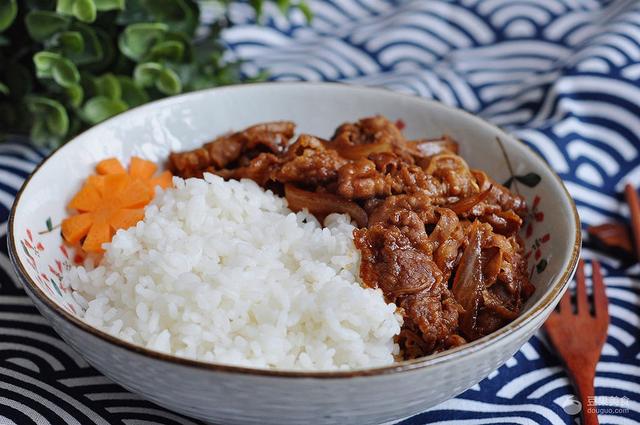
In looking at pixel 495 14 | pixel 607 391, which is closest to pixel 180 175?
pixel 607 391

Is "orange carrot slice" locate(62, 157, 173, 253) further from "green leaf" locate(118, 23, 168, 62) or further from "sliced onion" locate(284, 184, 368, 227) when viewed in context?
"green leaf" locate(118, 23, 168, 62)

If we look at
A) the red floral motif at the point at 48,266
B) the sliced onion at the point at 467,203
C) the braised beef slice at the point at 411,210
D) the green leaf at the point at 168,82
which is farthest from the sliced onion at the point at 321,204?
the green leaf at the point at 168,82

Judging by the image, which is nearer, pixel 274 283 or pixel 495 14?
pixel 274 283

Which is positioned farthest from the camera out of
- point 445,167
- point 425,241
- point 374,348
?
point 445,167

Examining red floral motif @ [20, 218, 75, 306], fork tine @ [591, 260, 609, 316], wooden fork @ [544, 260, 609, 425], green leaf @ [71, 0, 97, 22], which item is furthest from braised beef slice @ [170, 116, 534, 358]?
green leaf @ [71, 0, 97, 22]

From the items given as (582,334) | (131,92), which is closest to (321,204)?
(582,334)

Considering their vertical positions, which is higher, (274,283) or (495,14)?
(495,14)

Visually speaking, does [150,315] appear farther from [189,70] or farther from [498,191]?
[189,70]

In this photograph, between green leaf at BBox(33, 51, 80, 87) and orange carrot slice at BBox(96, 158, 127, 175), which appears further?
green leaf at BBox(33, 51, 80, 87)
